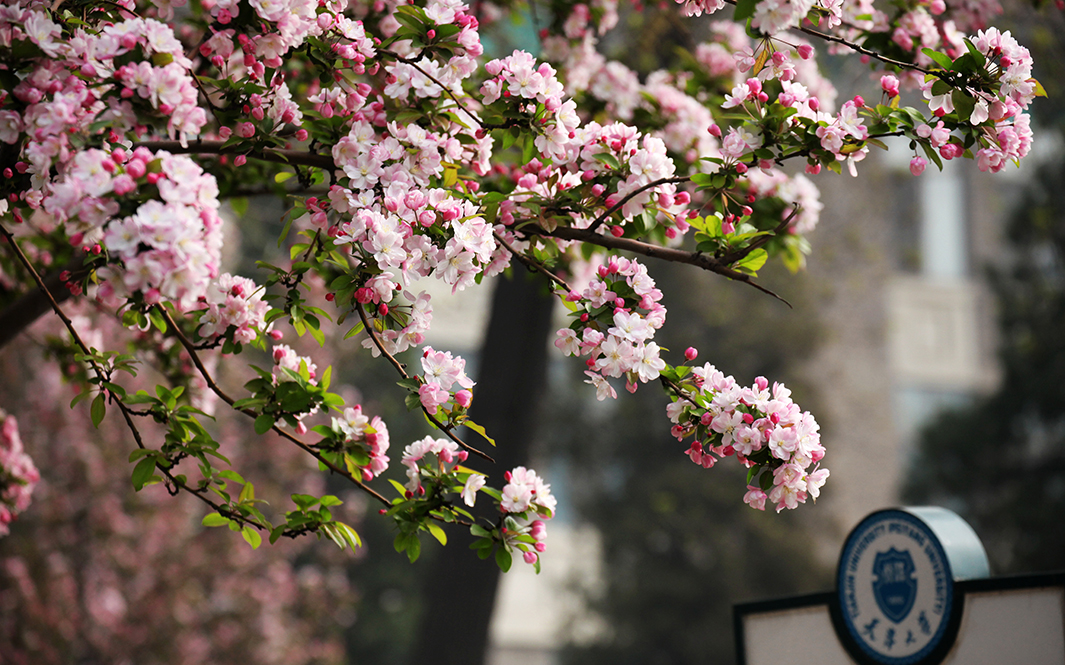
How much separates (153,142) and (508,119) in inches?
35.4

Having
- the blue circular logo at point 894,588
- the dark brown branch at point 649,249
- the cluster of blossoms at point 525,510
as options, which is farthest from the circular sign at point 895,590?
the cluster of blossoms at point 525,510

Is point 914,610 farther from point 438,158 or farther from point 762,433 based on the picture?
point 438,158

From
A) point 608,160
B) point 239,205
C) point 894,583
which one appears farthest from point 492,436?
point 608,160

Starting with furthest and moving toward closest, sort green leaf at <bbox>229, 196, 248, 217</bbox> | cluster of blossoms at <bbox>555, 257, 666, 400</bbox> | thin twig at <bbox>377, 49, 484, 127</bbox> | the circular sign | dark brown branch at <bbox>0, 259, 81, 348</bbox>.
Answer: green leaf at <bbox>229, 196, 248, 217</bbox>
dark brown branch at <bbox>0, 259, 81, 348</bbox>
the circular sign
thin twig at <bbox>377, 49, 484, 127</bbox>
cluster of blossoms at <bbox>555, 257, 666, 400</bbox>

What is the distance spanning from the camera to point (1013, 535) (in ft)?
34.3

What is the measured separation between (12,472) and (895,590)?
3070mm

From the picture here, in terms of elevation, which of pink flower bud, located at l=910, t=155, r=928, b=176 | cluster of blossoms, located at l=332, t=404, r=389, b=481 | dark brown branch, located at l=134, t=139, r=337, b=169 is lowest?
cluster of blossoms, located at l=332, t=404, r=389, b=481

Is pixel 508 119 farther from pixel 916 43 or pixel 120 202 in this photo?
pixel 916 43

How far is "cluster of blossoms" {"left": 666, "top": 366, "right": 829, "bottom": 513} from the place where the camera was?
232 cm

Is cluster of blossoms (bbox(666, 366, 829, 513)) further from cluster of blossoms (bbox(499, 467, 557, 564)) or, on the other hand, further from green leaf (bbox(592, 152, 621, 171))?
green leaf (bbox(592, 152, 621, 171))

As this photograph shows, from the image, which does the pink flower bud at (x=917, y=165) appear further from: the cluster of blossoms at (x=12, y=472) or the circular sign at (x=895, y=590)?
the cluster of blossoms at (x=12, y=472)

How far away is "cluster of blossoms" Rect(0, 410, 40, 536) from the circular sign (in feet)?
9.48

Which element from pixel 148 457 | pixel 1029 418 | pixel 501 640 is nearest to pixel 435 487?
pixel 148 457

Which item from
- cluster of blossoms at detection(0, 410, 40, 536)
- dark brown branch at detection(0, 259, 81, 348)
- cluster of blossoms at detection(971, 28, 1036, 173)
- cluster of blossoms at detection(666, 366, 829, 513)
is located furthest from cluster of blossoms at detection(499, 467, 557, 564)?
cluster of blossoms at detection(0, 410, 40, 536)
